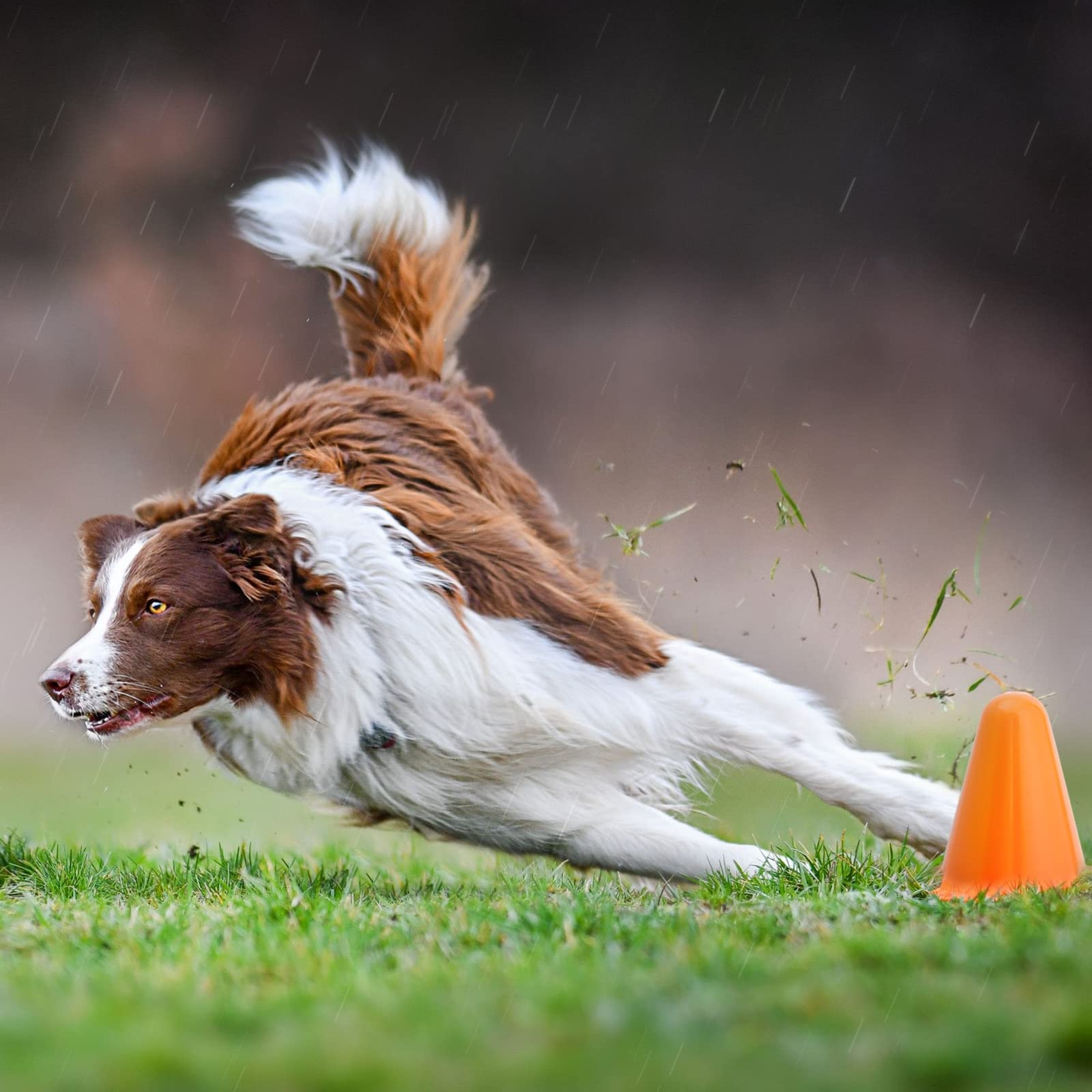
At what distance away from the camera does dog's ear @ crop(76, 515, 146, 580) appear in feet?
12.8

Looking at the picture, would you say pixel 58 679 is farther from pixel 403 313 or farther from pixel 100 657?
pixel 403 313

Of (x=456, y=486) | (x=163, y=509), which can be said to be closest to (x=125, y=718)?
(x=163, y=509)

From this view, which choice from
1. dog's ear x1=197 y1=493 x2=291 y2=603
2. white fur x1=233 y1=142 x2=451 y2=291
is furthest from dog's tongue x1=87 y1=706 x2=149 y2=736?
→ white fur x1=233 y1=142 x2=451 y2=291

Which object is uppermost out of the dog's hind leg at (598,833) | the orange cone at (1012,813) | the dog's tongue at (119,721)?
the orange cone at (1012,813)

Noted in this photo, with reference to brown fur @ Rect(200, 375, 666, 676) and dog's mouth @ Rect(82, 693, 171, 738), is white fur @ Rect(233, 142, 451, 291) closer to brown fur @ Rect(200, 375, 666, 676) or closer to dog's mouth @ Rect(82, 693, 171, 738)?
brown fur @ Rect(200, 375, 666, 676)

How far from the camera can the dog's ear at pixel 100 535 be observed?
390cm

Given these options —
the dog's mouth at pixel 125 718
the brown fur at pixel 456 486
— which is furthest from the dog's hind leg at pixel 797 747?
the dog's mouth at pixel 125 718

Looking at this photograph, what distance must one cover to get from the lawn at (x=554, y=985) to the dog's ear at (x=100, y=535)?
1003 mm

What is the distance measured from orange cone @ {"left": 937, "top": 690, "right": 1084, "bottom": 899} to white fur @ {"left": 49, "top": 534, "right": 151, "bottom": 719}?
230cm

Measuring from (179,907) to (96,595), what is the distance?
3.33 feet

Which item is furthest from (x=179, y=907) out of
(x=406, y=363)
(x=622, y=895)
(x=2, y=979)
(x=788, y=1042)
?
(x=406, y=363)

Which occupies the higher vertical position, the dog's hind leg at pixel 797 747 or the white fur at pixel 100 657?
the dog's hind leg at pixel 797 747

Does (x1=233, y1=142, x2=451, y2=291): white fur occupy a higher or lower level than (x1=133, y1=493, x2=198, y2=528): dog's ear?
higher

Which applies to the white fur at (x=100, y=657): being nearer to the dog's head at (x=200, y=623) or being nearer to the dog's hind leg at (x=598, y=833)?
the dog's head at (x=200, y=623)
